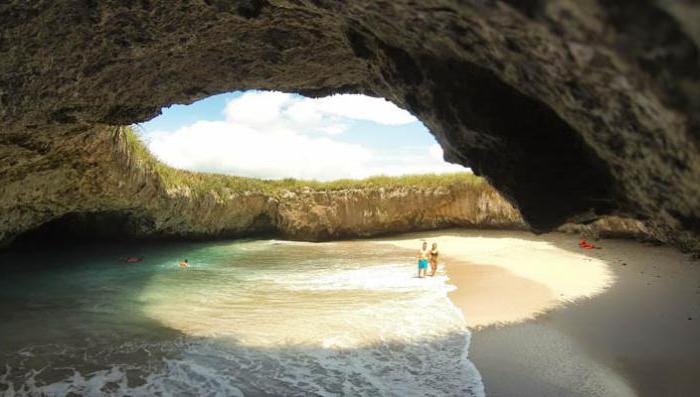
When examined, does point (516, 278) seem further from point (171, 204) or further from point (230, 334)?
point (171, 204)

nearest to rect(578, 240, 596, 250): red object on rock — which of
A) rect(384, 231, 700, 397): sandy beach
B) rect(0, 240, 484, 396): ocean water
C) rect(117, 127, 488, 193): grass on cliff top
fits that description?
rect(384, 231, 700, 397): sandy beach

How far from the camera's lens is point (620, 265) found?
1048cm

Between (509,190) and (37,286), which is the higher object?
(509,190)

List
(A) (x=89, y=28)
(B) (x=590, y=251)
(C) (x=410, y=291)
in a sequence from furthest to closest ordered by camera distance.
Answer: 1. (B) (x=590, y=251)
2. (C) (x=410, y=291)
3. (A) (x=89, y=28)

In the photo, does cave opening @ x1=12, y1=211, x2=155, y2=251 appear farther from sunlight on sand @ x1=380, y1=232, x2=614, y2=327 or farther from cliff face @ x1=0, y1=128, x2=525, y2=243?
sunlight on sand @ x1=380, y1=232, x2=614, y2=327

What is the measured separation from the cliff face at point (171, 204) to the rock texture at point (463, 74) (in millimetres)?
1919

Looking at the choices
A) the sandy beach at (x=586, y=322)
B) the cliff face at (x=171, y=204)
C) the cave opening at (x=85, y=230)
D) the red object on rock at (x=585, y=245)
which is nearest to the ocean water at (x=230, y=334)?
the sandy beach at (x=586, y=322)

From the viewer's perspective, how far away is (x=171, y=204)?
13.2 metres

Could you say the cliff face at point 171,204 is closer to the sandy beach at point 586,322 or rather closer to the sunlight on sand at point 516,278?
the sunlight on sand at point 516,278

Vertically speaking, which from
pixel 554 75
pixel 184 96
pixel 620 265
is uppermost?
pixel 184 96

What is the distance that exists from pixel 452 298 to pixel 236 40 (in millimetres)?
6193

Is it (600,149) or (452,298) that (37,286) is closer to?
(452,298)

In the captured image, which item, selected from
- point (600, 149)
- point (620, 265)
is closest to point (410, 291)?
point (620, 265)

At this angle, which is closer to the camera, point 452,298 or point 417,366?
point 417,366
